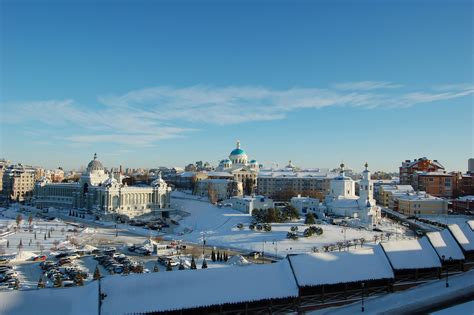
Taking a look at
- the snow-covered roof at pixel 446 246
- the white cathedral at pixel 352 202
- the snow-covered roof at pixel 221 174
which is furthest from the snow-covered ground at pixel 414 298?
the snow-covered roof at pixel 221 174

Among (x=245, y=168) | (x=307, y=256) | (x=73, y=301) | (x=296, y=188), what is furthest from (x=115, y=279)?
(x=245, y=168)

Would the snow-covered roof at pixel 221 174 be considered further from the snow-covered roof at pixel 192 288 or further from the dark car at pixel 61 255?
the snow-covered roof at pixel 192 288

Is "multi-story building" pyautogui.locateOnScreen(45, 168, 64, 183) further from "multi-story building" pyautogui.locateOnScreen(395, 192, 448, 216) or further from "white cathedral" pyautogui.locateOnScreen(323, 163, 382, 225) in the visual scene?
"multi-story building" pyautogui.locateOnScreen(395, 192, 448, 216)

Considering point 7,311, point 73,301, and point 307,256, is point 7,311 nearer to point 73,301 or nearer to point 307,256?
point 73,301

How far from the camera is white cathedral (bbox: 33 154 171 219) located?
59.2 m

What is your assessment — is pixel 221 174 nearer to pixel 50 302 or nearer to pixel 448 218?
pixel 448 218

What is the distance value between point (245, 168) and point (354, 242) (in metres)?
52.2

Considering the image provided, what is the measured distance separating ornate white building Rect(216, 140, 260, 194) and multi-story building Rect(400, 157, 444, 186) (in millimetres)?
31294

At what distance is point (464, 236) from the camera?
2272 cm

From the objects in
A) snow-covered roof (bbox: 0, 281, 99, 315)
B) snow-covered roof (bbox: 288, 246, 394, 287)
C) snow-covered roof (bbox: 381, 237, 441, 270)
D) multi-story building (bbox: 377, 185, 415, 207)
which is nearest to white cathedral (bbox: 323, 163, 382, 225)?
multi-story building (bbox: 377, 185, 415, 207)

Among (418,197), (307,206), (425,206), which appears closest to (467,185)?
(418,197)

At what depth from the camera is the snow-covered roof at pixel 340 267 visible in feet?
55.7

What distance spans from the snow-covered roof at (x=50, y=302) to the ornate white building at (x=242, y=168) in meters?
68.7

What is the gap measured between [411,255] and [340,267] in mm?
4349
